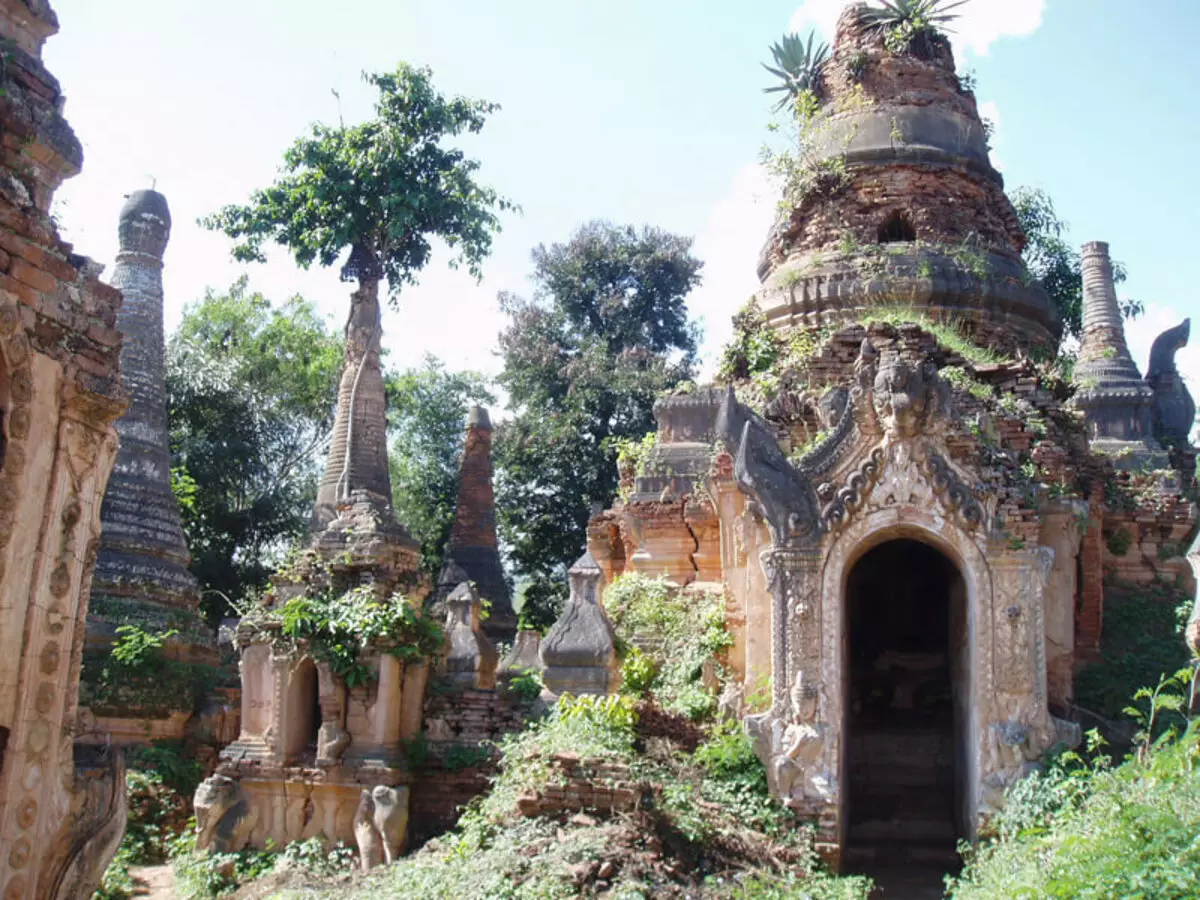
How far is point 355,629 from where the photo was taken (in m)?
10.8

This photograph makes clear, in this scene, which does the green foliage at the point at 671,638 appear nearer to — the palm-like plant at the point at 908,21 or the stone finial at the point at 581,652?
the stone finial at the point at 581,652

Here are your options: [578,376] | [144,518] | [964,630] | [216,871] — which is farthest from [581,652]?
[578,376]

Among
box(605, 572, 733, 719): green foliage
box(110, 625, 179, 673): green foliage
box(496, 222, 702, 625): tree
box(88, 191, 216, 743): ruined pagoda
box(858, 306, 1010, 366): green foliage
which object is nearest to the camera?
box(605, 572, 733, 719): green foliage

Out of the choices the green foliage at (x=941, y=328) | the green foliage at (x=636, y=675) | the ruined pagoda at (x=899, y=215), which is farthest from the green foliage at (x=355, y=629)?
the ruined pagoda at (x=899, y=215)

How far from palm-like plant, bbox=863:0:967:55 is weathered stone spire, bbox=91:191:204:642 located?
412 inches

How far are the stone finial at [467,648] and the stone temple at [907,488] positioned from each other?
77.9 inches

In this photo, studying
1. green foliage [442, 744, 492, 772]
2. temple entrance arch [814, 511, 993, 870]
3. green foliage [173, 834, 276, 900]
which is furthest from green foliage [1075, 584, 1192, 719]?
green foliage [173, 834, 276, 900]

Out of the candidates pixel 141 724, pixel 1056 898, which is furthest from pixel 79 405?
pixel 141 724

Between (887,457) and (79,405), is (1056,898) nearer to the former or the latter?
(887,457)

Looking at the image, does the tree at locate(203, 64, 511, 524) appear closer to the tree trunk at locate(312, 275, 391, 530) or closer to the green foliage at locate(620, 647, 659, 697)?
the tree trunk at locate(312, 275, 391, 530)

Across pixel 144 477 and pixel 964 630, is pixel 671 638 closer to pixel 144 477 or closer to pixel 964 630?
pixel 964 630

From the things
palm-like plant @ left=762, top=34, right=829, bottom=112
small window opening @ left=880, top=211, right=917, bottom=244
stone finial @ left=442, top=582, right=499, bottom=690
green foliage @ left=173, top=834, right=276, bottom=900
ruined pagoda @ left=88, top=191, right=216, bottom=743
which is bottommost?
green foliage @ left=173, top=834, right=276, bottom=900

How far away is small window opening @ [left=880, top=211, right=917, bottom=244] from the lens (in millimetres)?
14336

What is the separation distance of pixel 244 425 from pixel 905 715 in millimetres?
18762
